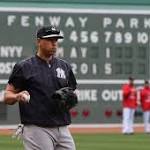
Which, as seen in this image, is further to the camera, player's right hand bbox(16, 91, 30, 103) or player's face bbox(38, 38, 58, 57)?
player's face bbox(38, 38, 58, 57)

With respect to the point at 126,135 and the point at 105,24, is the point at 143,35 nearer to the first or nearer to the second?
the point at 105,24

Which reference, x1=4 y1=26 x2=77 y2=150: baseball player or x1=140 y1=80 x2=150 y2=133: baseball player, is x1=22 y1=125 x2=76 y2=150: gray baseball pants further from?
x1=140 y1=80 x2=150 y2=133: baseball player

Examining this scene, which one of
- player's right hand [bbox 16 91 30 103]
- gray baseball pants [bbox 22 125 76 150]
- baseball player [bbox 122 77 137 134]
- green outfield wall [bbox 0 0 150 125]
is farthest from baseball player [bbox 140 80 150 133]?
player's right hand [bbox 16 91 30 103]

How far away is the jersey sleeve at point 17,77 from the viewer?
701cm

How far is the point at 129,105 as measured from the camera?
2278 centimetres

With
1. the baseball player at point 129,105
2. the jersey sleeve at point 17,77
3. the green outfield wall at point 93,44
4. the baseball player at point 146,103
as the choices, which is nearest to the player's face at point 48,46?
the jersey sleeve at point 17,77

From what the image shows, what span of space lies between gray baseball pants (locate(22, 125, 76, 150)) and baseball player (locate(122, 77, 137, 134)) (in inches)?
610

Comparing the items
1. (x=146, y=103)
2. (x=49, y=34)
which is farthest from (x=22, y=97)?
(x=146, y=103)

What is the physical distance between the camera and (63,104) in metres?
6.88

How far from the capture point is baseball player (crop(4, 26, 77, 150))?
6.92 meters

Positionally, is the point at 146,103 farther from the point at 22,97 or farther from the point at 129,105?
the point at 22,97

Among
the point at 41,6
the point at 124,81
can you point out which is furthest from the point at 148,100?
the point at 41,6

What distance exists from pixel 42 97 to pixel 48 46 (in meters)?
0.46

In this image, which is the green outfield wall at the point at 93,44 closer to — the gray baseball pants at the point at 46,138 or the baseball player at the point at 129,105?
the baseball player at the point at 129,105
